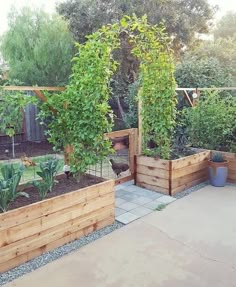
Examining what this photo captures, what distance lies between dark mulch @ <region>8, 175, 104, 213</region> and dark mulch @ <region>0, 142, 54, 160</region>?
11.9 ft

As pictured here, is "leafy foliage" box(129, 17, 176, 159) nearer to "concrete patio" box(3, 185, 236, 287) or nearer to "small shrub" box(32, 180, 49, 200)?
"concrete patio" box(3, 185, 236, 287)

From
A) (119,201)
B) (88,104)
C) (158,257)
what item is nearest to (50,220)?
(158,257)

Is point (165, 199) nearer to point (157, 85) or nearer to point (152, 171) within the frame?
point (152, 171)

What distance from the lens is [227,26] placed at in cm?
1291

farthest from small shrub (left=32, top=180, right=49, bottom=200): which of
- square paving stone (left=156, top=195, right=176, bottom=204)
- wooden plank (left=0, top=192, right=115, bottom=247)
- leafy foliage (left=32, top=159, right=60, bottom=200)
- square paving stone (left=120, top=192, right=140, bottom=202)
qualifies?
square paving stone (left=156, top=195, right=176, bottom=204)

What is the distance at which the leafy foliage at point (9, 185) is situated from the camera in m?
2.42

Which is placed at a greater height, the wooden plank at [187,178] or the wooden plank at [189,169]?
the wooden plank at [189,169]

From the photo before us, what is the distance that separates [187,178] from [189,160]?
260 mm

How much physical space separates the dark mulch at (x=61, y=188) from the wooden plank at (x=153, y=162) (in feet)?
3.60

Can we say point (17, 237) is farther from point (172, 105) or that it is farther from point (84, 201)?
point (172, 105)

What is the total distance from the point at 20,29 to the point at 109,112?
555 cm

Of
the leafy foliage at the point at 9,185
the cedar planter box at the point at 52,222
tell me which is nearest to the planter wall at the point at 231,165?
the cedar planter box at the point at 52,222

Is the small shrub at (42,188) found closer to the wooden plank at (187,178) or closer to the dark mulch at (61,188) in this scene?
the dark mulch at (61,188)

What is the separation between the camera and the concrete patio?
219cm
